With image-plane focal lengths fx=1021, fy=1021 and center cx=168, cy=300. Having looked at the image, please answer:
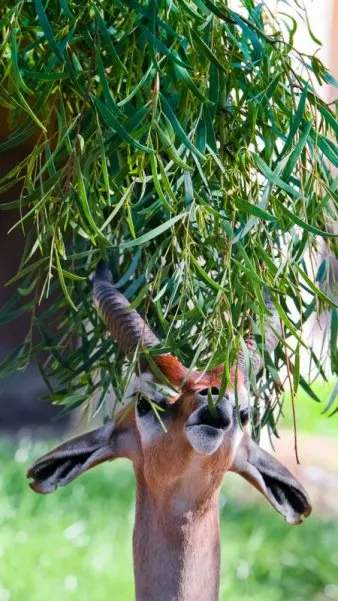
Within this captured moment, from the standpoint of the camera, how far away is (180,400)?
0.94m

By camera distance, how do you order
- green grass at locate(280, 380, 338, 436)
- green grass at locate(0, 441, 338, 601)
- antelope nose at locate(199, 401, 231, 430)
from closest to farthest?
1. antelope nose at locate(199, 401, 231, 430)
2. green grass at locate(0, 441, 338, 601)
3. green grass at locate(280, 380, 338, 436)

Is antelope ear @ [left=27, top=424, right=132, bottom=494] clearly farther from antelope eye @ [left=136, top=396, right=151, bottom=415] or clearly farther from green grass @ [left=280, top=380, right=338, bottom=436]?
green grass @ [left=280, top=380, right=338, bottom=436]

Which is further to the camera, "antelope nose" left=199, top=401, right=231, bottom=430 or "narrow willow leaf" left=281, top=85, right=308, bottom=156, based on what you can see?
"antelope nose" left=199, top=401, right=231, bottom=430

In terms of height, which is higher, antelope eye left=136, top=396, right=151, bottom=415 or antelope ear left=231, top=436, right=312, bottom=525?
antelope eye left=136, top=396, right=151, bottom=415

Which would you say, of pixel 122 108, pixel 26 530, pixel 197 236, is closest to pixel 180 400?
pixel 197 236

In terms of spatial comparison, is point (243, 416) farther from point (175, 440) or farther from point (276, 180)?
point (276, 180)

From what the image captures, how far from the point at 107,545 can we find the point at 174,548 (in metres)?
0.87

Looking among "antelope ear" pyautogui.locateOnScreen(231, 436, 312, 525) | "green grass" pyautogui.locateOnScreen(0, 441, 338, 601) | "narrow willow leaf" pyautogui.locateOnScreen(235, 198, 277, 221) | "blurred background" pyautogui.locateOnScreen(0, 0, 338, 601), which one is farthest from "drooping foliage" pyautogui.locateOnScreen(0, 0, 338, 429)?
"green grass" pyautogui.locateOnScreen(0, 441, 338, 601)

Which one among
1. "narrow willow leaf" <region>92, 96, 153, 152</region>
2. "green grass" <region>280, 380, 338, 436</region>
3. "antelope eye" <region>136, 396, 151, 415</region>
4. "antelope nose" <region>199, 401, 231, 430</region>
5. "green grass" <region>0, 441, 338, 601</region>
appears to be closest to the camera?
"narrow willow leaf" <region>92, 96, 153, 152</region>

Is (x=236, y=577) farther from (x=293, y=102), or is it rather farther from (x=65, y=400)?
(x=293, y=102)

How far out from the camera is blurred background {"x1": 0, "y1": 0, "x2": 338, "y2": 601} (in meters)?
1.75

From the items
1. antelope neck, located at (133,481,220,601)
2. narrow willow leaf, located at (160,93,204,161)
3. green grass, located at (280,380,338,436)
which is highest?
narrow willow leaf, located at (160,93,204,161)

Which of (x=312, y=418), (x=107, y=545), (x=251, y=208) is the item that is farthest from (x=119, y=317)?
(x=312, y=418)

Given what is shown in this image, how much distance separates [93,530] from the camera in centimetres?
193
